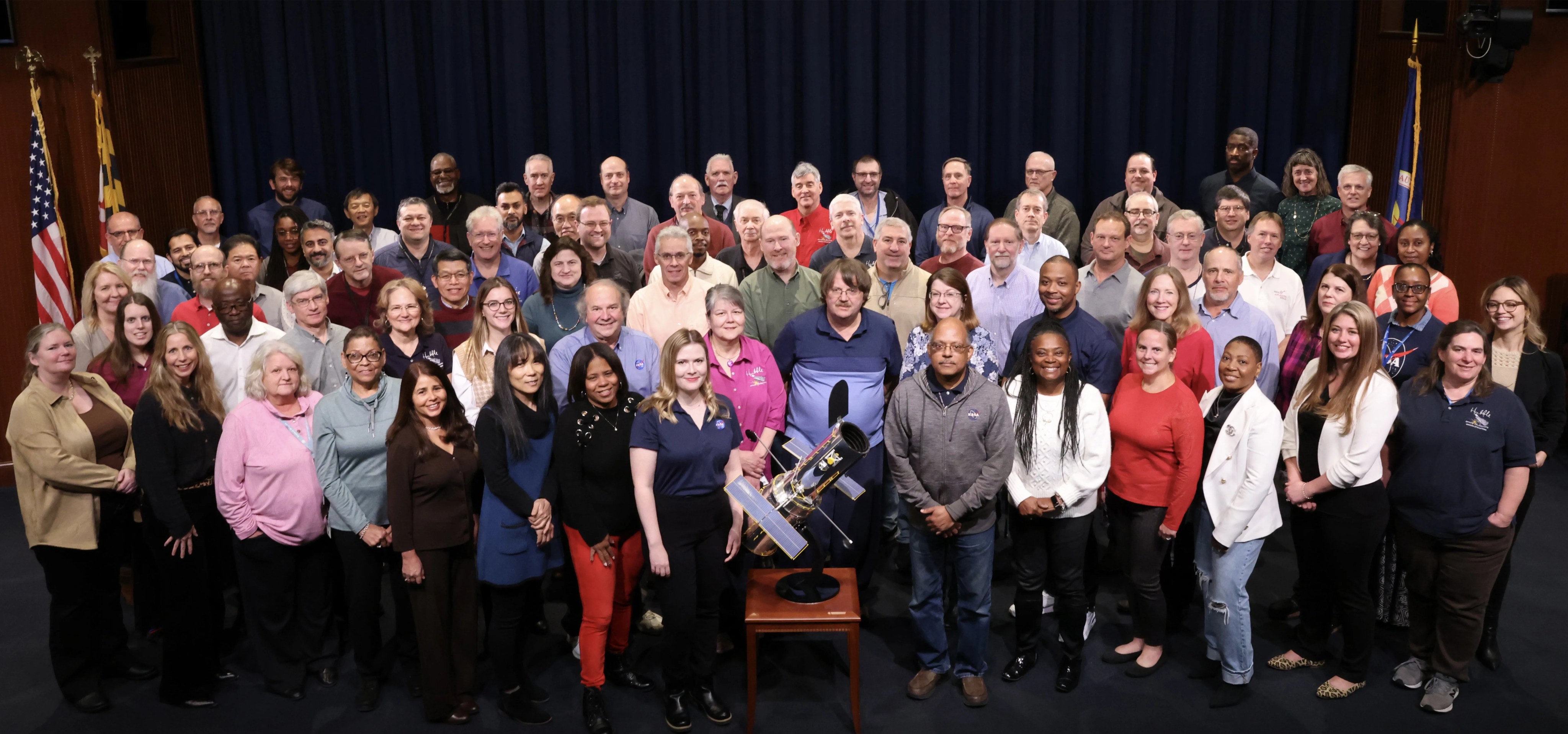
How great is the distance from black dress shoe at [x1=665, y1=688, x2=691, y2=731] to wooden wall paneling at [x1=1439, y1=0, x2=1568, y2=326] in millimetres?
6119

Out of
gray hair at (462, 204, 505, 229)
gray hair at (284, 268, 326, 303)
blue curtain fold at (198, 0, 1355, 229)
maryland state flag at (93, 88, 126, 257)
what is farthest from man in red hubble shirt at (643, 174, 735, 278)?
maryland state flag at (93, 88, 126, 257)

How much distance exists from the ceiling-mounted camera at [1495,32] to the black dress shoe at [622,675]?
6.38 metres

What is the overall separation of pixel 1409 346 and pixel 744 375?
2.77m

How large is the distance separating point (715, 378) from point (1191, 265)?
2.50m

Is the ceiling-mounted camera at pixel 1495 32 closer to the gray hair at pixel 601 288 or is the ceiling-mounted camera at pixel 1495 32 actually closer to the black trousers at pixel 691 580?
the gray hair at pixel 601 288

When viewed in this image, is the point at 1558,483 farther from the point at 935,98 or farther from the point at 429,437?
the point at 429,437

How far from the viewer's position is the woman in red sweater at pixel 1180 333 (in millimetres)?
4285

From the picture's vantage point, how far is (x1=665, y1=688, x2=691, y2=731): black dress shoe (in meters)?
3.82

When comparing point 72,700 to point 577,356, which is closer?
point 577,356

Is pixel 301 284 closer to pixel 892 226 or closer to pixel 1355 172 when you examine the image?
pixel 892 226

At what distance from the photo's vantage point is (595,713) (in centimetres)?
383

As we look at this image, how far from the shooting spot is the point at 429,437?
3.67m

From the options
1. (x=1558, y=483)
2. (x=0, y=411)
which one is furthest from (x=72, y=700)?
(x=1558, y=483)

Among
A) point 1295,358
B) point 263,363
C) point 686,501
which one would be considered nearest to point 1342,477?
point 1295,358
